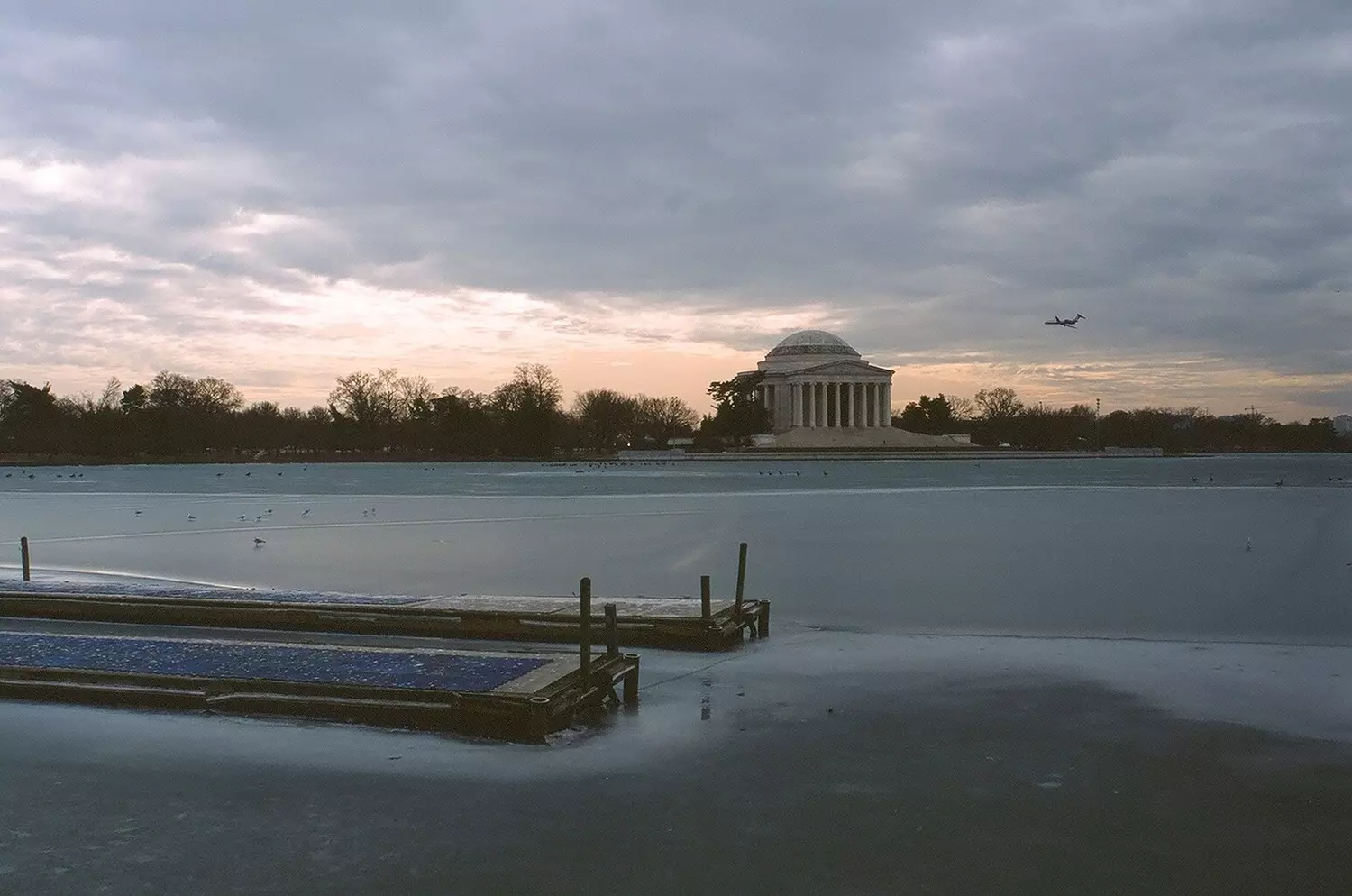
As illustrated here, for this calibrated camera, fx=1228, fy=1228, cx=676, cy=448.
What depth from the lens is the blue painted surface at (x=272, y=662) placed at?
15109 mm

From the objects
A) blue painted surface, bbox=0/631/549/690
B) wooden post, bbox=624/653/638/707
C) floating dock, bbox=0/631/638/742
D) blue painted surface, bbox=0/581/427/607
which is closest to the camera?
floating dock, bbox=0/631/638/742

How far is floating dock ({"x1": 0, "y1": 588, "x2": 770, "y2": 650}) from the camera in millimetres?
20359

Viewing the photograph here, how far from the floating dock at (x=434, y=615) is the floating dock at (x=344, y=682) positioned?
12.5 feet

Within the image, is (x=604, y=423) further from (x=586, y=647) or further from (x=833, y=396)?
(x=586, y=647)

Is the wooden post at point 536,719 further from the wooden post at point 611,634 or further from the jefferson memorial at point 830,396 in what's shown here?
the jefferson memorial at point 830,396

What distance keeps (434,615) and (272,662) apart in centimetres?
533

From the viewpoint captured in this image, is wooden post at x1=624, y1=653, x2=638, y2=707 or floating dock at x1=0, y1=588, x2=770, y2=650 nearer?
wooden post at x1=624, y1=653, x2=638, y2=707

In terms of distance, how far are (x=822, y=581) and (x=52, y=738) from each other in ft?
65.8

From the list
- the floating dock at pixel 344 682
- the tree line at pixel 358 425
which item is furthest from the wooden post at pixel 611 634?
the tree line at pixel 358 425

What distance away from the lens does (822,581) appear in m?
30.5

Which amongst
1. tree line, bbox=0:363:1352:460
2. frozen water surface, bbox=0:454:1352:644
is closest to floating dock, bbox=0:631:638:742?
frozen water surface, bbox=0:454:1352:644

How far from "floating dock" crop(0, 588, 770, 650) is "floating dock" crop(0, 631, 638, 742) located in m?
3.82

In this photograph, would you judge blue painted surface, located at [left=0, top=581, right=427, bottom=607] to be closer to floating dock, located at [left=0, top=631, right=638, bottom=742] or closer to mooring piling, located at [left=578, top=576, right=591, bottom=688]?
floating dock, located at [left=0, top=631, right=638, bottom=742]

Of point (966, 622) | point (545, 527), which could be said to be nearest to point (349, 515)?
point (545, 527)
